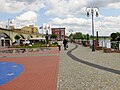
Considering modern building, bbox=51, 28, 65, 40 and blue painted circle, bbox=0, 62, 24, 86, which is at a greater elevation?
modern building, bbox=51, 28, 65, 40

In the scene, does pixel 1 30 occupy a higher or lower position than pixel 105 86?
higher

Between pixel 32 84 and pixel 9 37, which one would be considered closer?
pixel 32 84

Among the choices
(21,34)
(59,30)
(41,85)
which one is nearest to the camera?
(41,85)

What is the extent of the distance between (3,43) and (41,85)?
79.2 meters

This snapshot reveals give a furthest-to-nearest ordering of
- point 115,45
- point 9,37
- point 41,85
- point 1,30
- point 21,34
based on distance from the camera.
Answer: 1. point 21,34
2. point 9,37
3. point 1,30
4. point 115,45
5. point 41,85

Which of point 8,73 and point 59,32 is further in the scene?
point 59,32

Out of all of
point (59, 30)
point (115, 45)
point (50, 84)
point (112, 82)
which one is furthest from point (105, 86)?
point (59, 30)

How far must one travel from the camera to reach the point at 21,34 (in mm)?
96500

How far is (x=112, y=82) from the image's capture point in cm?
850

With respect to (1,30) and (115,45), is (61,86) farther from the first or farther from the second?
(1,30)

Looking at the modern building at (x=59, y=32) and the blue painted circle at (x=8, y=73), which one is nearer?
the blue painted circle at (x=8, y=73)

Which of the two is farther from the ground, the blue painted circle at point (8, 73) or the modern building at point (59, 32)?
the modern building at point (59, 32)

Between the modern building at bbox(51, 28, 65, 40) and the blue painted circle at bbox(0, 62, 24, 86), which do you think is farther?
the modern building at bbox(51, 28, 65, 40)

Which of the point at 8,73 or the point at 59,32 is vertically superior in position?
the point at 59,32
